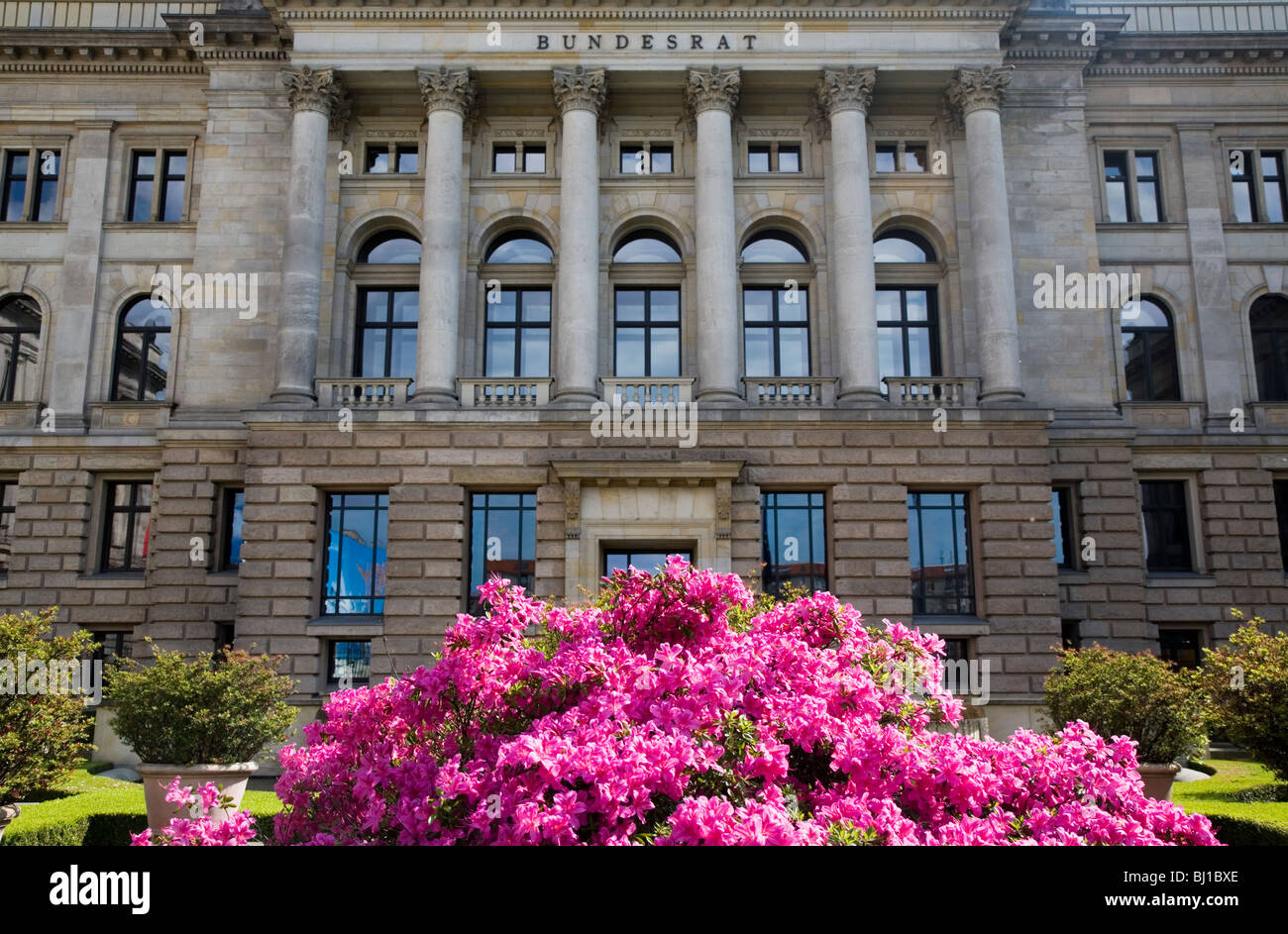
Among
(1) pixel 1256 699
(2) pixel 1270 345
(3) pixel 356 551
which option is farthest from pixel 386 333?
(2) pixel 1270 345

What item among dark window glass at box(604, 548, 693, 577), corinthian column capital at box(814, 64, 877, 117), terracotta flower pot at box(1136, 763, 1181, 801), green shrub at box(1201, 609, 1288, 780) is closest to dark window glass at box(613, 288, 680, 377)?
dark window glass at box(604, 548, 693, 577)

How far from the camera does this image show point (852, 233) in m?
30.8

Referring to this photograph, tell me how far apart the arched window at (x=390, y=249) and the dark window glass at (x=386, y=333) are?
1101 millimetres

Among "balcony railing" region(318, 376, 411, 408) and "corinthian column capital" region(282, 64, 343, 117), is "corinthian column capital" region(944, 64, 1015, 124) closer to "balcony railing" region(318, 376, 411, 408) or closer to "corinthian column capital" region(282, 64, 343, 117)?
"balcony railing" region(318, 376, 411, 408)

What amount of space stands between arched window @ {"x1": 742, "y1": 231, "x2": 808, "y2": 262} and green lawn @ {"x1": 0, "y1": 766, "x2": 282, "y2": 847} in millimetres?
21707

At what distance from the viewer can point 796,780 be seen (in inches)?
329

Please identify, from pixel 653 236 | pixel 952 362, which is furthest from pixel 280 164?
pixel 952 362

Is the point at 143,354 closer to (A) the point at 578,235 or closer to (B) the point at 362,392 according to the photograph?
(B) the point at 362,392

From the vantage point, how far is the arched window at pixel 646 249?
33031 mm

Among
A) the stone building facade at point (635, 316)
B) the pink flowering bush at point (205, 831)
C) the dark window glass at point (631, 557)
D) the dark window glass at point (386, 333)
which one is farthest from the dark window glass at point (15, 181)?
the pink flowering bush at point (205, 831)

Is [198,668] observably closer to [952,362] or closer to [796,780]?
[796,780]

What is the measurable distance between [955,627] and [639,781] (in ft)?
76.6

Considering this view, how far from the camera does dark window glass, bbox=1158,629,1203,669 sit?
108 feet

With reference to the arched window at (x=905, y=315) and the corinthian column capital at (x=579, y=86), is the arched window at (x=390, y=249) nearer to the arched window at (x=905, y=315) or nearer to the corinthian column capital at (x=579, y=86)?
the corinthian column capital at (x=579, y=86)
